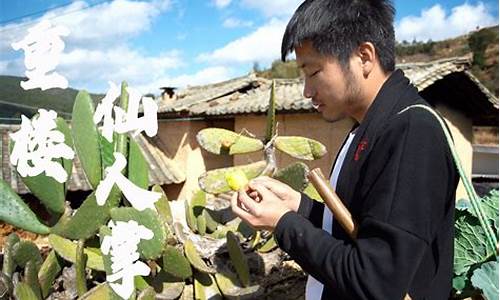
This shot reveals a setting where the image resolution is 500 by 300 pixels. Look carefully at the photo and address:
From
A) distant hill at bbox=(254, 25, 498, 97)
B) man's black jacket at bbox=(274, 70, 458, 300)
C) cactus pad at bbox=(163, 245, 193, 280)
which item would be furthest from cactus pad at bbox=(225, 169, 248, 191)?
distant hill at bbox=(254, 25, 498, 97)

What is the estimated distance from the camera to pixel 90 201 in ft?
5.14

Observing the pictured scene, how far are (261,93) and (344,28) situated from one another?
5298mm

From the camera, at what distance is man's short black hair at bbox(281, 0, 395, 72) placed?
0.84 m

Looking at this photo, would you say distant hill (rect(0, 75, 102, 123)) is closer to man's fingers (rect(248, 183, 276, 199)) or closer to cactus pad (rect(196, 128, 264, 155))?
cactus pad (rect(196, 128, 264, 155))

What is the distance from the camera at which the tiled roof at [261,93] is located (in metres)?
4.32

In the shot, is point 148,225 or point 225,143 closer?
point 148,225

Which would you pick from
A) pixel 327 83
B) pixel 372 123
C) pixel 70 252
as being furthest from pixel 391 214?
pixel 70 252

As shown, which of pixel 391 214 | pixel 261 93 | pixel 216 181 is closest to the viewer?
pixel 391 214

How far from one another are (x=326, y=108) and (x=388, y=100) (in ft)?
0.41

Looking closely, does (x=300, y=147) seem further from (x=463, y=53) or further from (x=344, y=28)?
(x=463, y=53)

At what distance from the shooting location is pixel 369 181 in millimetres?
761

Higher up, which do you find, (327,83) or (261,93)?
(327,83)

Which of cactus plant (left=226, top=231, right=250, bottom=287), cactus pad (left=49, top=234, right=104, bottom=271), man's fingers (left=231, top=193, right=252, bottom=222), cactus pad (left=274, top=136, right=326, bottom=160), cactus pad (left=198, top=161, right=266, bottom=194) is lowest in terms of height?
cactus plant (left=226, top=231, right=250, bottom=287)

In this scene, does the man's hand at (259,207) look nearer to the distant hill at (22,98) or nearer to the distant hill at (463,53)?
the distant hill at (22,98)
